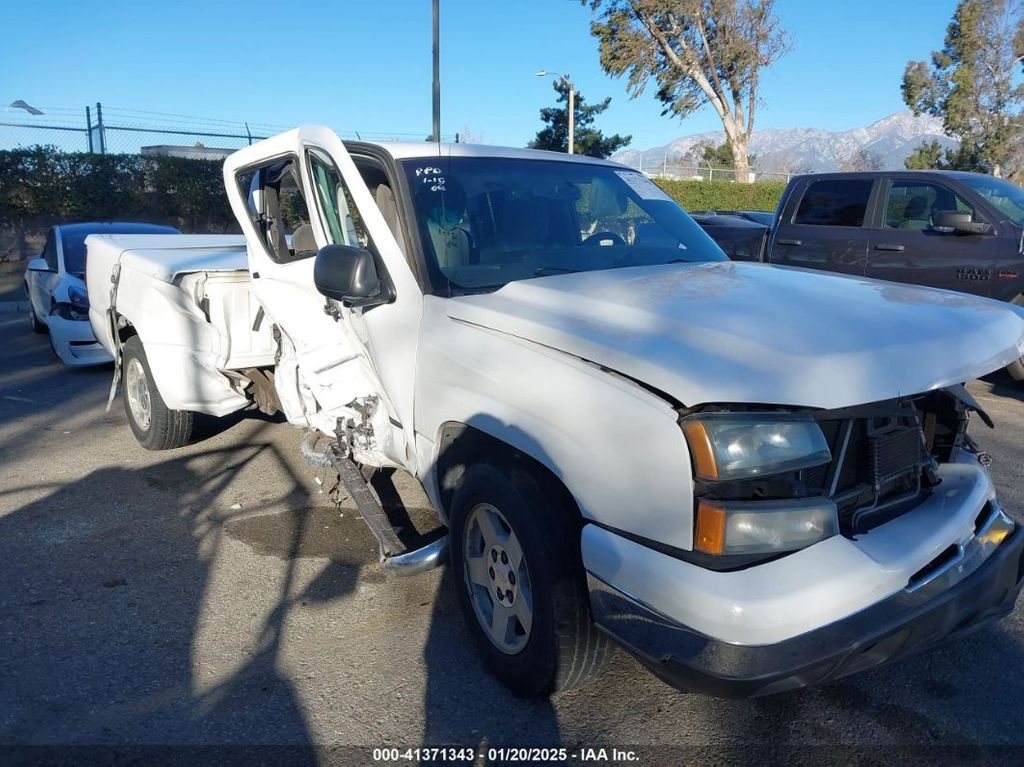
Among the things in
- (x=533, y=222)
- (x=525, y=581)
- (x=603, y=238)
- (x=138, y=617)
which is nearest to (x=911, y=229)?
(x=603, y=238)

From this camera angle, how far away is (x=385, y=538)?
3.33m

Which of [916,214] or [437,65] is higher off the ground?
[437,65]

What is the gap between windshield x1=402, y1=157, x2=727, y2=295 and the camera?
3225 mm

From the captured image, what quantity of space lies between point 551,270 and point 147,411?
11.6 feet

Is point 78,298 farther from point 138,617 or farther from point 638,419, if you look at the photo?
point 638,419

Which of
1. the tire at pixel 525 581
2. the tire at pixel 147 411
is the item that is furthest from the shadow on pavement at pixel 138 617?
the tire at pixel 525 581

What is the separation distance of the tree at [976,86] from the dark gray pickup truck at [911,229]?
35.0 meters

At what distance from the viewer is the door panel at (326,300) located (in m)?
3.21

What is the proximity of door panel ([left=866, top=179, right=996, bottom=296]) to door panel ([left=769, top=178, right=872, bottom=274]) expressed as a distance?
18 centimetres

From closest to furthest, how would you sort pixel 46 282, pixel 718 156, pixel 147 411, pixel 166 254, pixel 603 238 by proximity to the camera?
→ pixel 603 238, pixel 166 254, pixel 147 411, pixel 46 282, pixel 718 156

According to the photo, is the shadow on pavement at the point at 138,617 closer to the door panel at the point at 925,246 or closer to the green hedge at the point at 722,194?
the door panel at the point at 925,246

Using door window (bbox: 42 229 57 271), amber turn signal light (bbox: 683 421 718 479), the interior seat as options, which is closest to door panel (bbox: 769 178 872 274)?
the interior seat

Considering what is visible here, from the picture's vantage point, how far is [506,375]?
255cm

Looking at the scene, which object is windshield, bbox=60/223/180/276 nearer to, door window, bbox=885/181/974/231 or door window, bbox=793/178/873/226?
door window, bbox=793/178/873/226
